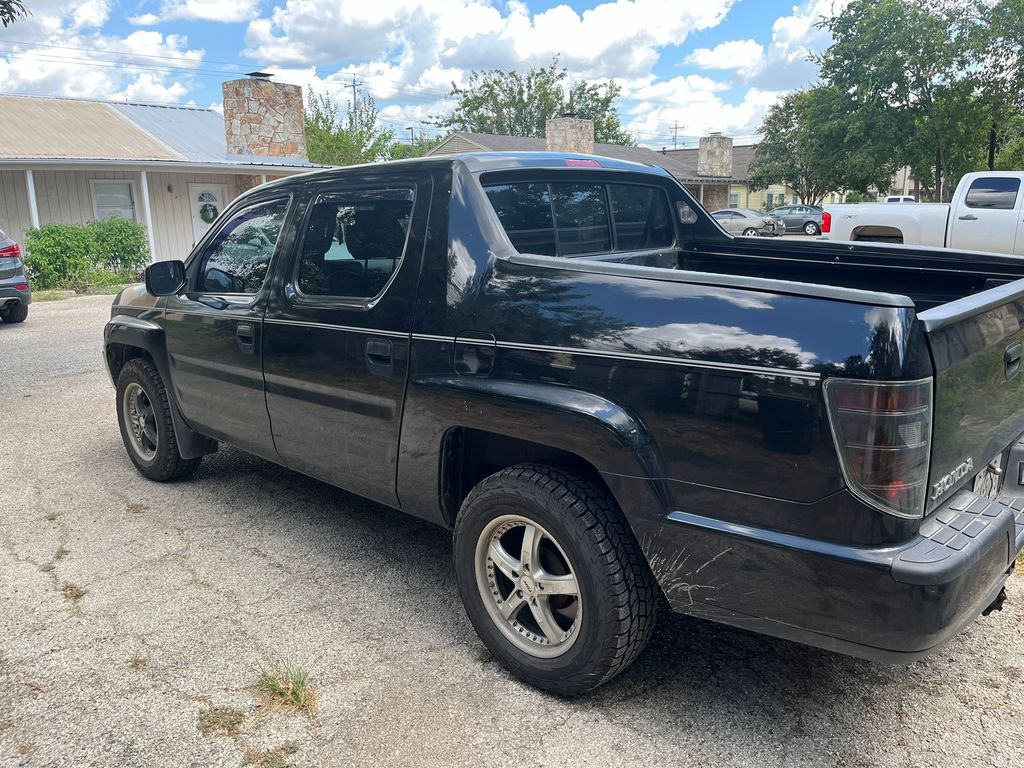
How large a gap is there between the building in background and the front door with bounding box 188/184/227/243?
28 mm

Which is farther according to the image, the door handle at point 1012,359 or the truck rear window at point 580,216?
the truck rear window at point 580,216

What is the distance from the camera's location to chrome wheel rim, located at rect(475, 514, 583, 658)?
2799 mm

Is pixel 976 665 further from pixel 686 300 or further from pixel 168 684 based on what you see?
pixel 168 684

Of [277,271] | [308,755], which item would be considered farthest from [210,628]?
[277,271]

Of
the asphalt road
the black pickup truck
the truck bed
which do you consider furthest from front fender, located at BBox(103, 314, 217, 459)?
the truck bed

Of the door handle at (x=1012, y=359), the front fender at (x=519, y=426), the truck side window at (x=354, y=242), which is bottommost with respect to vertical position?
the front fender at (x=519, y=426)

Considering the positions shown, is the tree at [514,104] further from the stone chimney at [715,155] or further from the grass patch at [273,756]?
the grass patch at [273,756]

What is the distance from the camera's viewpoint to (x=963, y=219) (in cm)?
1324

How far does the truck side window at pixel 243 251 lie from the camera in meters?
4.01

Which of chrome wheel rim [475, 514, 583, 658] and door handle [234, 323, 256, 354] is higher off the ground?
door handle [234, 323, 256, 354]

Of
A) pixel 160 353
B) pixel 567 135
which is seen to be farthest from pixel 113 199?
pixel 567 135

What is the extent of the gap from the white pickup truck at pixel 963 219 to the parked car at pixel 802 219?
23.0 metres

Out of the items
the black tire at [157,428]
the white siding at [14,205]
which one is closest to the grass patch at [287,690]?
the black tire at [157,428]

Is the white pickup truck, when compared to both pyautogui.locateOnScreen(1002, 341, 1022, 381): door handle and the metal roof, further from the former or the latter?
the metal roof
